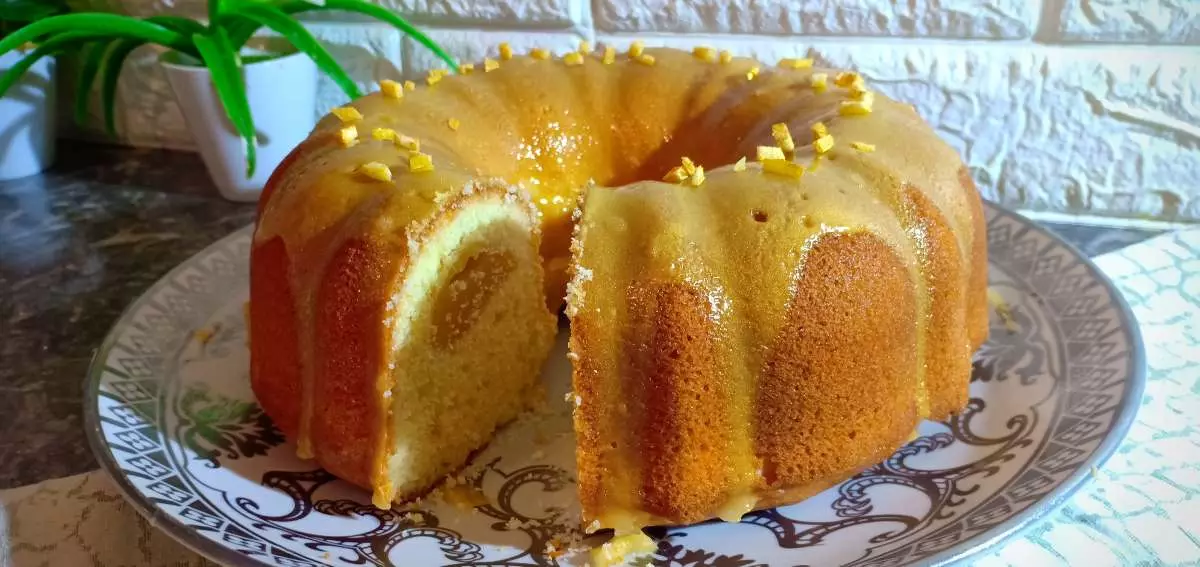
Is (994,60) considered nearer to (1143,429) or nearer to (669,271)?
(1143,429)

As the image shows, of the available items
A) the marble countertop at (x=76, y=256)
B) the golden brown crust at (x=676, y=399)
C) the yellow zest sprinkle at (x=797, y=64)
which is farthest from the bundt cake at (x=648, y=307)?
the marble countertop at (x=76, y=256)

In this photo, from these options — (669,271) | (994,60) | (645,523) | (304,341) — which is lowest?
(645,523)

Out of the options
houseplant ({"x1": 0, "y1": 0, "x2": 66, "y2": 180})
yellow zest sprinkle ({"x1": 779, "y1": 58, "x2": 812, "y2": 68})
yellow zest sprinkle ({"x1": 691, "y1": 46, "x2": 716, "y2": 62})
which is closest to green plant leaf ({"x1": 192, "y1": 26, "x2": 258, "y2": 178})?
houseplant ({"x1": 0, "y1": 0, "x2": 66, "y2": 180})

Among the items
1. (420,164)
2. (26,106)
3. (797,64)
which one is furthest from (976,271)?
(26,106)

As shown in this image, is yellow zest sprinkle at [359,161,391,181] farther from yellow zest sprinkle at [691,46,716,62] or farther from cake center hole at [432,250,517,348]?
yellow zest sprinkle at [691,46,716,62]

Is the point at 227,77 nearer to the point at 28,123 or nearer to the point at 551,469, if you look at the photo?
the point at 28,123

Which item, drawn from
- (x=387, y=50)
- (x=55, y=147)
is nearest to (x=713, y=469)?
(x=387, y=50)
